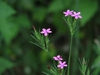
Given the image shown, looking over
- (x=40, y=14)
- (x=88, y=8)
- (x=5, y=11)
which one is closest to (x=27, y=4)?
(x=40, y=14)

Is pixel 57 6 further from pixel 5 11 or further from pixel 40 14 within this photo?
pixel 5 11

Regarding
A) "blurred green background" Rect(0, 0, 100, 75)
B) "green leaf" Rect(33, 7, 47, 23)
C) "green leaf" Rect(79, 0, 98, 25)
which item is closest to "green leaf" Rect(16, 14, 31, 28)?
"blurred green background" Rect(0, 0, 100, 75)

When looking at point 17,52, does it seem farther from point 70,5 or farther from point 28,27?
point 70,5

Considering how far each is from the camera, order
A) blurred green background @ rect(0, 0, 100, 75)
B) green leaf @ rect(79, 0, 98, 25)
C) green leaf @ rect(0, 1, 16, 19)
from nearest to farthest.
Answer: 1. green leaf @ rect(0, 1, 16, 19)
2. green leaf @ rect(79, 0, 98, 25)
3. blurred green background @ rect(0, 0, 100, 75)

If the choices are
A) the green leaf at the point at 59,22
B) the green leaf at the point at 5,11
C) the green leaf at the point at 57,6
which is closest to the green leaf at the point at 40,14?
the green leaf at the point at 59,22

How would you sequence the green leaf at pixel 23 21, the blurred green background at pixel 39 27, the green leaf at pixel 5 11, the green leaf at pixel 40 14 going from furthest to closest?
1. the green leaf at pixel 40 14
2. the green leaf at pixel 23 21
3. the blurred green background at pixel 39 27
4. the green leaf at pixel 5 11

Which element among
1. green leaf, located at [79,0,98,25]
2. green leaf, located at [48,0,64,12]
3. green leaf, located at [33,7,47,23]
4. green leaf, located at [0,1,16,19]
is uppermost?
green leaf, located at [33,7,47,23]

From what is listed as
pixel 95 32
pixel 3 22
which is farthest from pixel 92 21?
pixel 3 22

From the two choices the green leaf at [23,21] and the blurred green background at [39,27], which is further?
the green leaf at [23,21]

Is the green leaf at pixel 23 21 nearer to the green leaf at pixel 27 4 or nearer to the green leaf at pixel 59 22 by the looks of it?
the green leaf at pixel 27 4

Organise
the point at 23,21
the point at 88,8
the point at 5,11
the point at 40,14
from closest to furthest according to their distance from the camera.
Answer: the point at 5,11, the point at 88,8, the point at 23,21, the point at 40,14

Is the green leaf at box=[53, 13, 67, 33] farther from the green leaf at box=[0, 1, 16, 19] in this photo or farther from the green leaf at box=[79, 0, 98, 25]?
the green leaf at box=[0, 1, 16, 19]

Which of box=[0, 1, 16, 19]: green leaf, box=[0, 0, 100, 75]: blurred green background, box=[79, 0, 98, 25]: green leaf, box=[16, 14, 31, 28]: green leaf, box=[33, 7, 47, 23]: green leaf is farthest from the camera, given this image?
box=[33, 7, 47, 23]: green leaf
